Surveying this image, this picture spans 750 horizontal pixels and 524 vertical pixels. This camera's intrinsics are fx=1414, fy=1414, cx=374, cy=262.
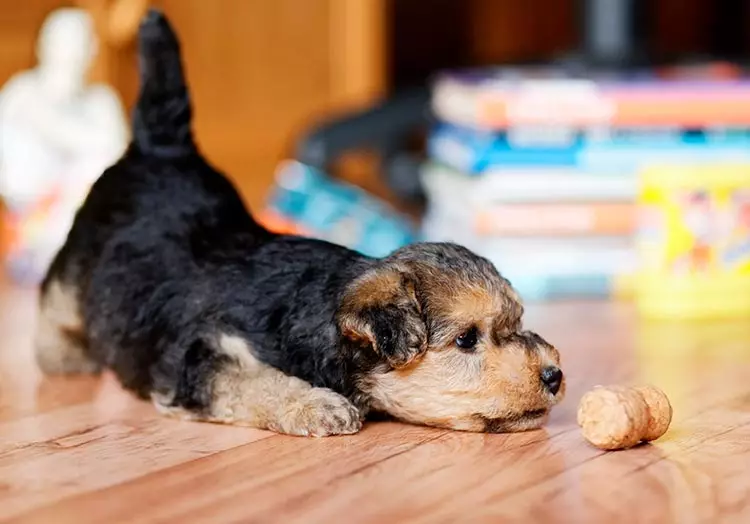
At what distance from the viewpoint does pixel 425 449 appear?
158 cm

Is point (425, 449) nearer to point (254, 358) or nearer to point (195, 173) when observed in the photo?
point (254, 358)

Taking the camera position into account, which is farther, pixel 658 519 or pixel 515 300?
pixel 515 300

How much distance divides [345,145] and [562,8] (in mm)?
1862

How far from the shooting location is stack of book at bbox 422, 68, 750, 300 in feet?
8.96

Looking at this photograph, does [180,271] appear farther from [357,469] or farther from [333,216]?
[333,216]

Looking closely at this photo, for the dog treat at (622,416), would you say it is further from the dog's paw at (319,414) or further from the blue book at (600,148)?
the blue book at (600,148)

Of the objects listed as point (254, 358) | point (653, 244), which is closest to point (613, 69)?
point (653, 244)

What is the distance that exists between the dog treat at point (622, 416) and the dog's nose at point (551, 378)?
1.5 inches

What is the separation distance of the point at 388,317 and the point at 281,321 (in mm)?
160

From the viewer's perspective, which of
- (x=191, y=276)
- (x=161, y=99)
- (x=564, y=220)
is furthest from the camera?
(x=564, y=220)

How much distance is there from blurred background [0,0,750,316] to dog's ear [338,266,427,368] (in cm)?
99

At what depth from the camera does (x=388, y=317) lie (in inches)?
61.1

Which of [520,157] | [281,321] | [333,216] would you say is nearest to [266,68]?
[333,216]

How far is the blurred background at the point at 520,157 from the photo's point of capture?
248cm
